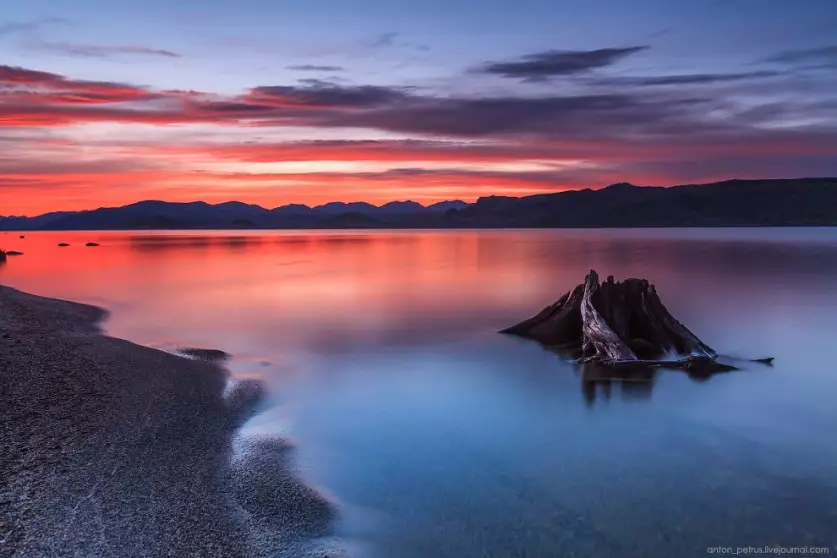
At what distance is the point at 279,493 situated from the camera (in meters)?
8.83

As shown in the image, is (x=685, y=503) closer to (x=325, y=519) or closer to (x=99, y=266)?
(x=325, y=519)

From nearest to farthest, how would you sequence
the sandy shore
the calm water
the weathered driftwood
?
1. the sandy shore
2. the calm water
3. the weathered driftwood

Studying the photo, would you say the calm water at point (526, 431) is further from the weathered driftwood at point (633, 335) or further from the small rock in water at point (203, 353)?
the weathered driftwood at point (633, 335)

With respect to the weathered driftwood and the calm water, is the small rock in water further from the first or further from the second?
the weathered driftwood

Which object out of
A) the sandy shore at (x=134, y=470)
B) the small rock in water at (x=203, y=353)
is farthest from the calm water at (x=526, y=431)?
the sandy shore at (x=134, y=470)

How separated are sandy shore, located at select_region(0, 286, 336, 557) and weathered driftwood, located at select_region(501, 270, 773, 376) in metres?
9.89

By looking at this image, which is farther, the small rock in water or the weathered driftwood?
the small rock in water

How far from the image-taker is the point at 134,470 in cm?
878

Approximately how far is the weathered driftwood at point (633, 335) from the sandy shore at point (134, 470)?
989cm

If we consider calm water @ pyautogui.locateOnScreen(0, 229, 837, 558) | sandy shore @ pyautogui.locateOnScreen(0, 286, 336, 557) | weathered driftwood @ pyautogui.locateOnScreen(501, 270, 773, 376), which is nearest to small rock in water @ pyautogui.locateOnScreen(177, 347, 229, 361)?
calm water @ pyautogui.locateOnScreen(0, 229, 837, 558)

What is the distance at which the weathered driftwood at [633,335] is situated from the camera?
17047 mm

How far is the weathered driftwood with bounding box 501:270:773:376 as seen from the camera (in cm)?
1705

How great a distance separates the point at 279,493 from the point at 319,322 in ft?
59.8

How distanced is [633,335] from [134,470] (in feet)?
49.0
